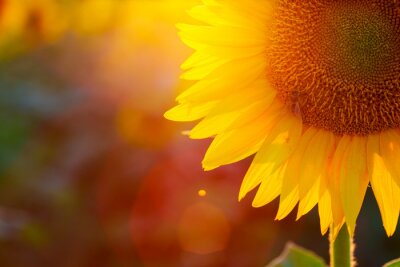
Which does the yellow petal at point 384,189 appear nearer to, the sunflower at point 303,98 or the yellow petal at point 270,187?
the sunflower at point 303,98

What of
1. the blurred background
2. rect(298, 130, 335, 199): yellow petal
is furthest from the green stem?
the blurred background

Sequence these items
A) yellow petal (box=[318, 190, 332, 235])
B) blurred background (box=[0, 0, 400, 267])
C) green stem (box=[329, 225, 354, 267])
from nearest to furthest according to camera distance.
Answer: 1. green stem (box=[329, 225, 354, 267])
2. yellow petal (box=[318, 190, 332, 235])
3. blurred background (box=[0, 0, 400, 267])

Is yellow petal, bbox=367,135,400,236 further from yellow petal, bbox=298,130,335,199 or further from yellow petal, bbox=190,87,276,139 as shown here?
yellow petal, bbox=190,87,276,139

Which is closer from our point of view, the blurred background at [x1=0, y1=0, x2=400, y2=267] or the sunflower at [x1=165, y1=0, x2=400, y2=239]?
the sunflower at [x1=165, y1=0, x2=400, y2=239]

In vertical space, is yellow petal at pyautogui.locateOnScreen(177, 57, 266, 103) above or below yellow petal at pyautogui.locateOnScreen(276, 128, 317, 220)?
above

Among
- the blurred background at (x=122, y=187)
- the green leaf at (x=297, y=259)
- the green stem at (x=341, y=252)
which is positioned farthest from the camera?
the blurred background at (x=122, y=187)

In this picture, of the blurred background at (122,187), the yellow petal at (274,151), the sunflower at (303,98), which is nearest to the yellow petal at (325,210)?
the sunflower at (303,98)

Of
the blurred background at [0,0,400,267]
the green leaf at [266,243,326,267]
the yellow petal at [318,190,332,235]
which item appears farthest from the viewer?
the blurred background at [0,0,400,267]

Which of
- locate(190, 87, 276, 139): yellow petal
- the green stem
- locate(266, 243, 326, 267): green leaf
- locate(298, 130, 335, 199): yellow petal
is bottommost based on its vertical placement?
locate(266, 243, 326, 267): green leaf
